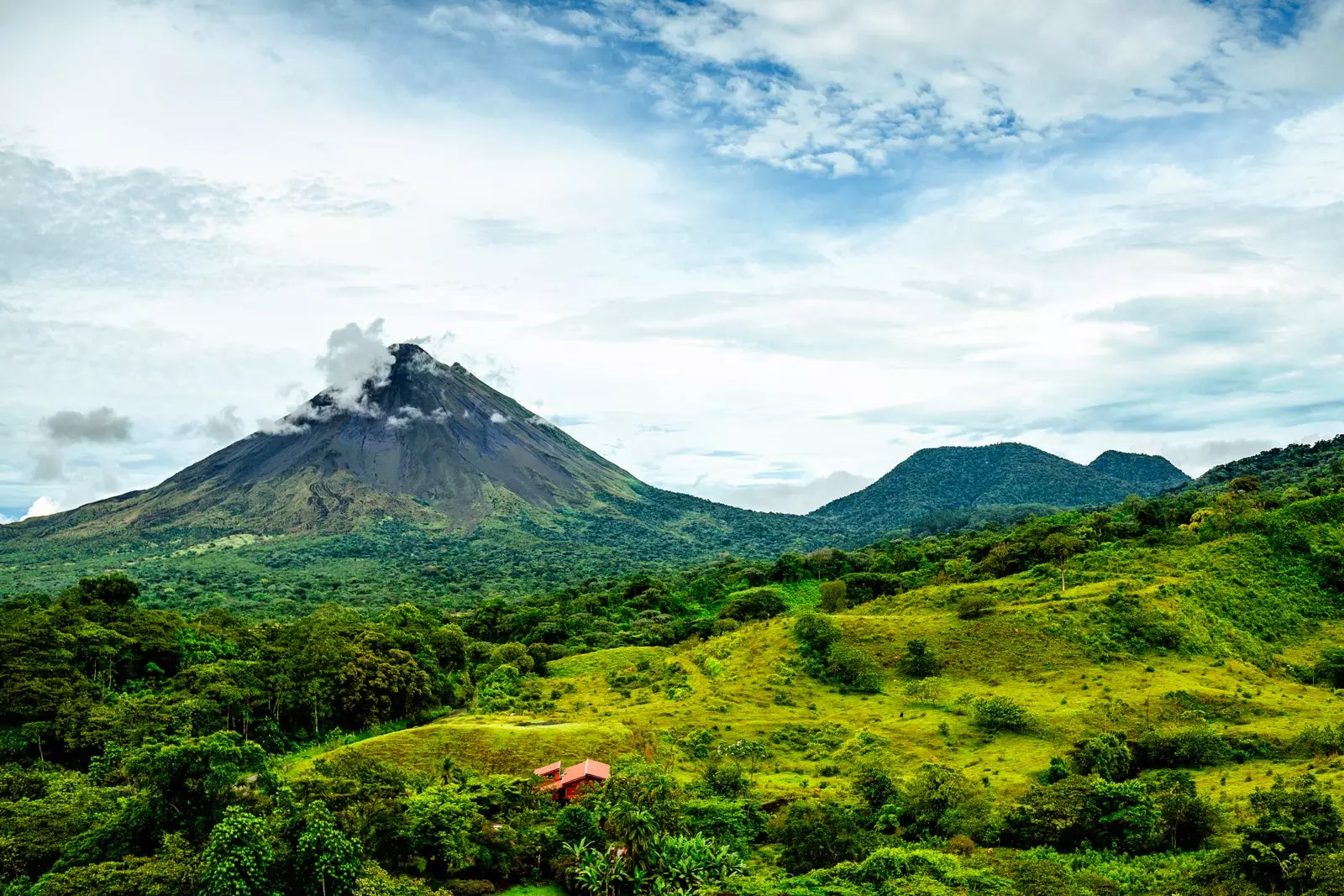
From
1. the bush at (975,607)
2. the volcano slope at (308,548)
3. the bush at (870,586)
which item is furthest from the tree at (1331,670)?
the volcano slope at (308,548)

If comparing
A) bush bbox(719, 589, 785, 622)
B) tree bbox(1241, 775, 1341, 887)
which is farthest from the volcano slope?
tree bbox(1241, 775, 1341, 887)

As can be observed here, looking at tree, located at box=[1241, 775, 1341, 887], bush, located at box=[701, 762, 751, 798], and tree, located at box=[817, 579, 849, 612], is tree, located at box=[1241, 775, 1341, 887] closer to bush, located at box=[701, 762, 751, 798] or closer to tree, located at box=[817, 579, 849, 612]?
bush, located at box=[701, 762, 751, 798]

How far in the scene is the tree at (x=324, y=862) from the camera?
24.8 meters

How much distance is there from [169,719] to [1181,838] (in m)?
42.5

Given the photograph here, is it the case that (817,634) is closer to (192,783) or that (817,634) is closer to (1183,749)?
(1183,749)

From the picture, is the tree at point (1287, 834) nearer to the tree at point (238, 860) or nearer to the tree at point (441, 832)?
the tree at point (441, 832)

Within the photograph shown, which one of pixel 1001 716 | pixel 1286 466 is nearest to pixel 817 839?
pixel 1001 716

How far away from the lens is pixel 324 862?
976 inches

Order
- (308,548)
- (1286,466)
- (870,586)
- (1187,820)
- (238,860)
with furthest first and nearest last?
1. (308,548)
2. (1286,466)
3. (870,586)
4. (1187,820)
5. (238,860)

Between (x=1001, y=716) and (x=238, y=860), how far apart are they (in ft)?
114

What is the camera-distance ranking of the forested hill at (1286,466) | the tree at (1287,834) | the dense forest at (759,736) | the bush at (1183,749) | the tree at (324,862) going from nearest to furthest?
the tree at (1287,834), the tree at (324,862), the dense forest at (759,736), the bush at (1183,749), the forested hill at (1286,466)

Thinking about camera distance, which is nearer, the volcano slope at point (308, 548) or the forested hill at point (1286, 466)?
the forested hill at point (1286, 466)

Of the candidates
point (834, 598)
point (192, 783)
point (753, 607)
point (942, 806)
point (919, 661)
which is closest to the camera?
point (192, 783)

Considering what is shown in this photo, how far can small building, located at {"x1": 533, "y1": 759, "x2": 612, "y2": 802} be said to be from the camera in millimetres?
34719
